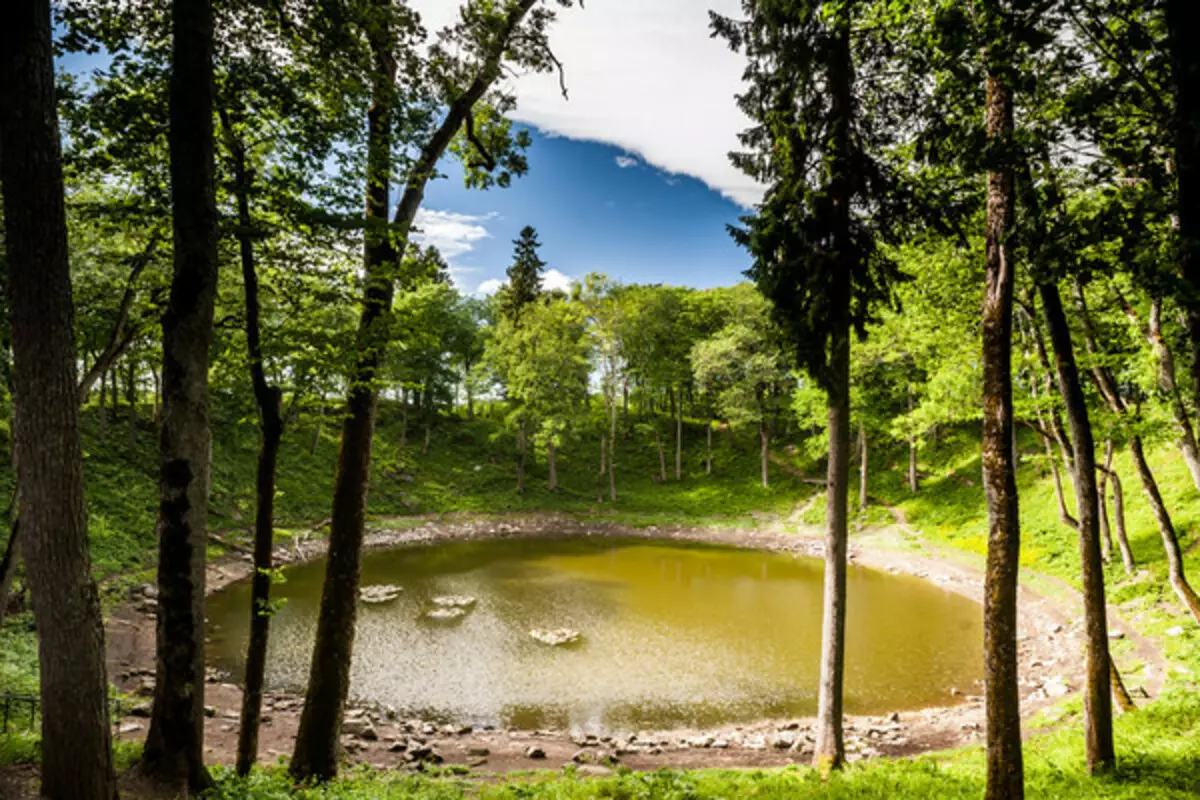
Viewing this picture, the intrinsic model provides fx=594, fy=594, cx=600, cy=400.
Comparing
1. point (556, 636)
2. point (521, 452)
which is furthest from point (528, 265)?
point (556, 636)

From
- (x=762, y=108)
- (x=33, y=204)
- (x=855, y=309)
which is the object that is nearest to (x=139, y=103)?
(x=33, y=204)

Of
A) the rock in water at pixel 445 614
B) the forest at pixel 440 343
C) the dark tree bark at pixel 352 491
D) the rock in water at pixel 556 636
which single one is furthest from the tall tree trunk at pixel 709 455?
the dark tree bark at pixel 352 491

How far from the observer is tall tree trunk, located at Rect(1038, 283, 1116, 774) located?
7.15 m

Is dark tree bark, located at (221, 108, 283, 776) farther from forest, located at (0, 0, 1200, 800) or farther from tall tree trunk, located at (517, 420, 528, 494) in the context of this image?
tall tree trunk, located at (517, 420, 528, 494)

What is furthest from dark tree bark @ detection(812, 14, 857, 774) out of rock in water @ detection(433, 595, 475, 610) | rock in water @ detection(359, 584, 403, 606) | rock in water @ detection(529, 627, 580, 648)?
rock in water @ detection(359, 584, 403, 606)

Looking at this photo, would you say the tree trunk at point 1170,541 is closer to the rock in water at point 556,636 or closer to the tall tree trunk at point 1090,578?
the tall tree trunk at point 1090,578

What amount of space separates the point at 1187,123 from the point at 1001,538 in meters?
3.75

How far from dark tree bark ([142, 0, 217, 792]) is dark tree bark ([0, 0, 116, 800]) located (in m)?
1.14

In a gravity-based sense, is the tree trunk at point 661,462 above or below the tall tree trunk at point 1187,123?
below

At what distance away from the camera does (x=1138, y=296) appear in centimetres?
931

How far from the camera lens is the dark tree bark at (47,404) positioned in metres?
4.02

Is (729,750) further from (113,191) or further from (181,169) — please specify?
(113,191)

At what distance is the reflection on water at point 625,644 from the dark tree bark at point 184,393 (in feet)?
26.9

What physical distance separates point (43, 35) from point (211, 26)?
63.9 inches
